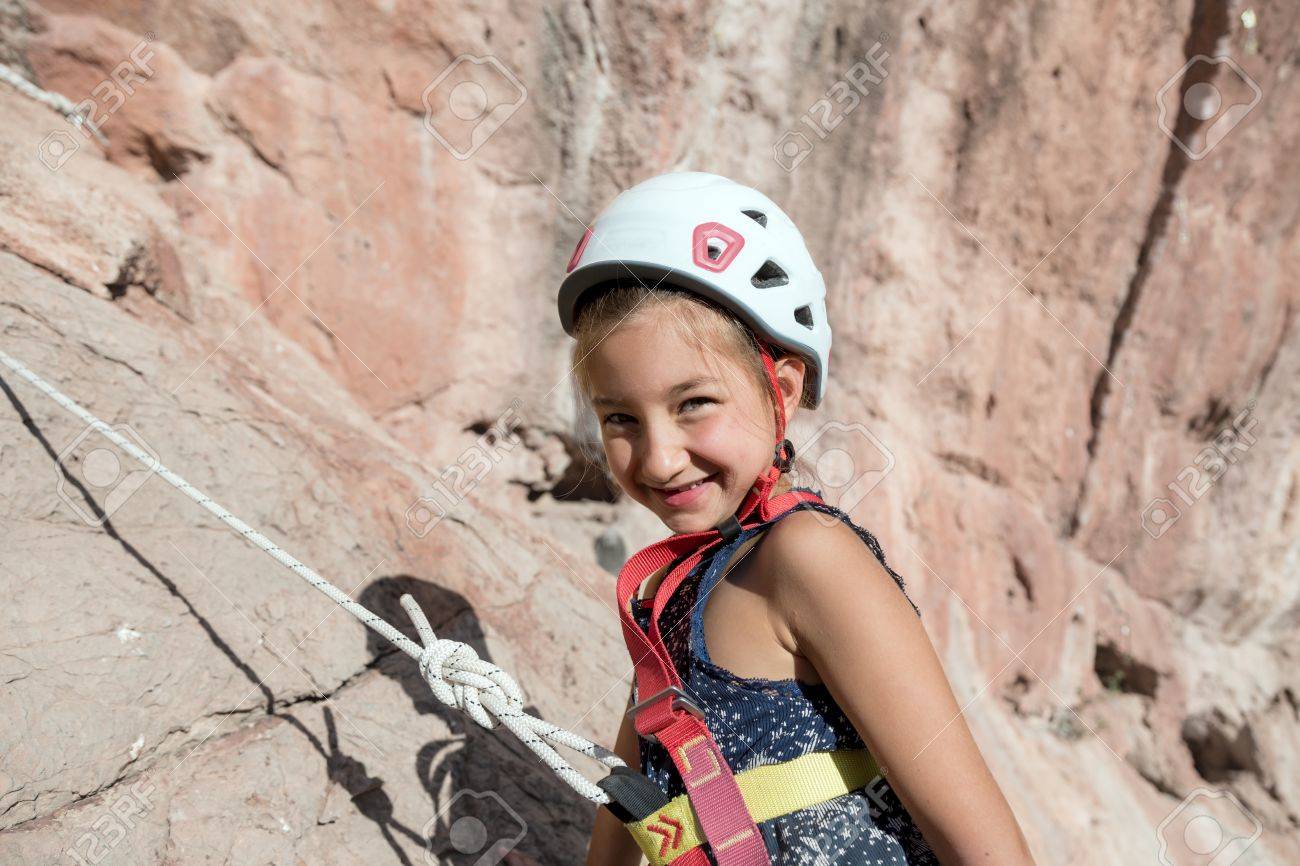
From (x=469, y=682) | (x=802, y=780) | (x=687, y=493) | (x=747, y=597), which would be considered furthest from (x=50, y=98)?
(x=802, y=780)

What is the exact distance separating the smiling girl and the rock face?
49 centimetres

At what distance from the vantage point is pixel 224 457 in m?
2.51

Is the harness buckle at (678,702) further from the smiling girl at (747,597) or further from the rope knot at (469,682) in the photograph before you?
→ the rope knot at (469,682)

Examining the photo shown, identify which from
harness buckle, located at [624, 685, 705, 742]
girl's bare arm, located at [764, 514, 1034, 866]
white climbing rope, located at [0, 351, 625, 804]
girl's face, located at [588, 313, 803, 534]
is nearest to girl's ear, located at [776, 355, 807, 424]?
girl's face, located at [588, 313, 803, 534]

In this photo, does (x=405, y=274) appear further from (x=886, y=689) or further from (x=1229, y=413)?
(x=1229, y=413)

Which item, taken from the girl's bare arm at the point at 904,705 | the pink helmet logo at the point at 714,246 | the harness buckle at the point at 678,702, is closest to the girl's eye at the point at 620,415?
the pink helmet logo at the point at 714,246

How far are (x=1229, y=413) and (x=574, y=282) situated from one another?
774 centimetres

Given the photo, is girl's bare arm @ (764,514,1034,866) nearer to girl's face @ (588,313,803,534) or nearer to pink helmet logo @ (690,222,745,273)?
girl's face @ (588,313,803,534)

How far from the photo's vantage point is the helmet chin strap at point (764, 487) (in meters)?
1.63

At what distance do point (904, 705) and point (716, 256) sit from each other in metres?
0.84

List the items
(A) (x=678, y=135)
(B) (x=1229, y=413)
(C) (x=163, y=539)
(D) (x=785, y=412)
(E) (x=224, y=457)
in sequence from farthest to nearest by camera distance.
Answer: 1. (B) (x=1229, y=413)
2. (A) (x=678, y=135)
3. (E) (x=224, y=457)
4. (C) (x=163, y=539)
5. (D) (x=785, y=412)

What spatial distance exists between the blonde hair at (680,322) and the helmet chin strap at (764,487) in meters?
0.01

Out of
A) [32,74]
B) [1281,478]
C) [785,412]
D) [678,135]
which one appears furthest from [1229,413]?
[32,74]

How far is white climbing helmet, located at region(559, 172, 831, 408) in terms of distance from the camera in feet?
5.38
